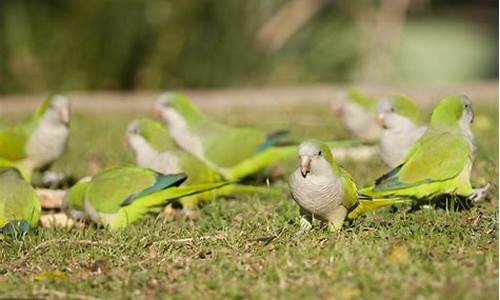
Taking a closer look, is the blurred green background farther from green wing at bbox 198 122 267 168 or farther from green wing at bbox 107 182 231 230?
green wing at bbox 107 182 231 230

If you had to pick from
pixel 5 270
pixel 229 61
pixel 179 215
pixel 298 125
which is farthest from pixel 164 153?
pixel 229 61

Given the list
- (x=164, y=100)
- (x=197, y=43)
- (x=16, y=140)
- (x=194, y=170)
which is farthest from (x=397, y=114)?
(x=197, y=43)

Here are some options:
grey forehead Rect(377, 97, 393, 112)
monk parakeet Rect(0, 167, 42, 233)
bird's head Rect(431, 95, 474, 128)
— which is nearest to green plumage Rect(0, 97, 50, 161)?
monk parakeet Rect(0, 167, 42, 233)

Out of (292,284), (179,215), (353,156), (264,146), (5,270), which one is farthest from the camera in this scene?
(353,156)

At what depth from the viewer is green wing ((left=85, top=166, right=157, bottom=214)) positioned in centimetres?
540

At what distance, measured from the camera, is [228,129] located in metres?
6.76

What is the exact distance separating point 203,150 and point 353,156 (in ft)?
4.25

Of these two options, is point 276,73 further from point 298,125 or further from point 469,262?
point 469,262

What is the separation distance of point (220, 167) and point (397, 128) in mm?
1271

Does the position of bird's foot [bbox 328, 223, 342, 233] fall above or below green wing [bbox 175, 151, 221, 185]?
above

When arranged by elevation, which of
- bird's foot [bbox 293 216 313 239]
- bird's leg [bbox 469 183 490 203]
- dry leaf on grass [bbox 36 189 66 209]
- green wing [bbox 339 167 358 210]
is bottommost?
dry leaf on grass [bbox 36 189 66 209]

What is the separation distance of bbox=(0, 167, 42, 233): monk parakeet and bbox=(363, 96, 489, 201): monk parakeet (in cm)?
179

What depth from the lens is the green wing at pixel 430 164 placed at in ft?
16.5

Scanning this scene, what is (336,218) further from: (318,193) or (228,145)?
(228,145)
